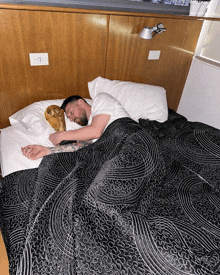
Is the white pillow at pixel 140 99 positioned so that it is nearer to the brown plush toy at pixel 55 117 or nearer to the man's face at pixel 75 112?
the man's face at pixel 75 112

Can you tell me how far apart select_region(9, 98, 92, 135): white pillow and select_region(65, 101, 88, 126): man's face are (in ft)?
0.19

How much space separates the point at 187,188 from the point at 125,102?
2.50 ft

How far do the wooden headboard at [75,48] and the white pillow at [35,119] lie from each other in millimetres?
100

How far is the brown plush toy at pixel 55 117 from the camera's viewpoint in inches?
55.6

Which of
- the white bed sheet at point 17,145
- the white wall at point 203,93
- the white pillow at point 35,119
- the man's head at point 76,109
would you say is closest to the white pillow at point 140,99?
the man's head at point 76,109

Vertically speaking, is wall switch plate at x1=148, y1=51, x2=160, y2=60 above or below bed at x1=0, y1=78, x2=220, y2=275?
above

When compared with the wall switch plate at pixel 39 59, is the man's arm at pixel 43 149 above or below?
below

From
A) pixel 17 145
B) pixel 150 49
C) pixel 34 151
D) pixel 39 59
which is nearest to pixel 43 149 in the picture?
pixel 34 151

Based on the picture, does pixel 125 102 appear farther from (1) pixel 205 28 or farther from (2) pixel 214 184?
(1) pixel 205 28

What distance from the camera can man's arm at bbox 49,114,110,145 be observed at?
1301 mm

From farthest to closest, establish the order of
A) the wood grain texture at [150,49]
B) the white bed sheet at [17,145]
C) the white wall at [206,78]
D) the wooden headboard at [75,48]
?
the white wall at [206,78] → the wood grain texture at [150,49] → the wooden headboard at [75,48] → the white bed sheet at [17,145]

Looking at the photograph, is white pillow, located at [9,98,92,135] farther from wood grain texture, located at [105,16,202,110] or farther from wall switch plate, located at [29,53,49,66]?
wood grain texture, located at [105,16,202,110]

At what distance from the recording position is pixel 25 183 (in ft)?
3.38

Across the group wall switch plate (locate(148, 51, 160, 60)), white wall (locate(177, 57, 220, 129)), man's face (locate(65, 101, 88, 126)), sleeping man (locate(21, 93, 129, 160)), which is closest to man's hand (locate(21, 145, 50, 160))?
sleeping man (locate(21, 93, 129, 160))
